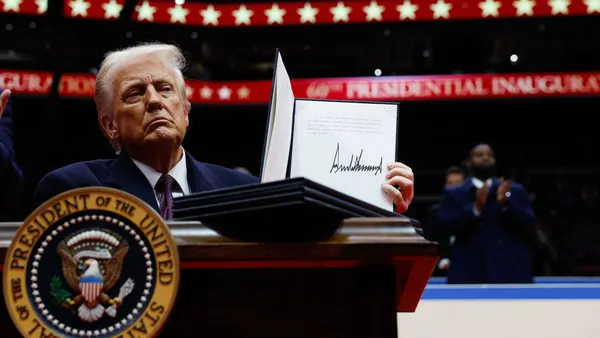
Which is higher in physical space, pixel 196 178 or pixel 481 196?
pixel 481 196

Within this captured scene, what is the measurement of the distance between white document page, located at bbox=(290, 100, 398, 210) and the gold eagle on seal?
1.54 feet

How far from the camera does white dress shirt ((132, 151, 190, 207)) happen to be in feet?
4.47

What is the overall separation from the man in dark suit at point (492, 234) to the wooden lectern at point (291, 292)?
300 centimetres

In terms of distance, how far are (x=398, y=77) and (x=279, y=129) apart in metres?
6.96

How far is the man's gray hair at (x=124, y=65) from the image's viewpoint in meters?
1.38

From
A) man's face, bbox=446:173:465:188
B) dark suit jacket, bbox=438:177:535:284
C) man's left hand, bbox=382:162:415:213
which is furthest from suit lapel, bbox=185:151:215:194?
man's face, bbox=446:173:465:188

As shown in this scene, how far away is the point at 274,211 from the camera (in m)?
0.72

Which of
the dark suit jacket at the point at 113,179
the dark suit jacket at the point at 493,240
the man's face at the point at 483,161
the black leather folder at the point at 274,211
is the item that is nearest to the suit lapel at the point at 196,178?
the dark suit jacket at the point at 113,179

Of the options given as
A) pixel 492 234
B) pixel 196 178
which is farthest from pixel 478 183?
pixel 196 178

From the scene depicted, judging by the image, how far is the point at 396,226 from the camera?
77 cm

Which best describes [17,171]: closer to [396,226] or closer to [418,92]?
[396,226]
